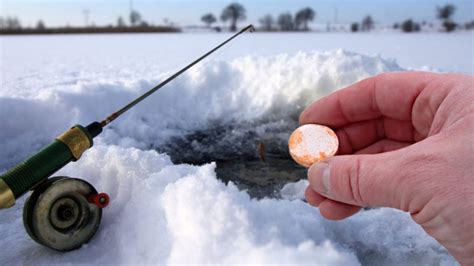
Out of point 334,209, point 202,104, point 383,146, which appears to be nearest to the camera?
point 334,209

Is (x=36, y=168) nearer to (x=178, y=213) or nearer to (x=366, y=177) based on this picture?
(x=178, y=213)

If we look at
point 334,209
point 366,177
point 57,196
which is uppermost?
point 366,177

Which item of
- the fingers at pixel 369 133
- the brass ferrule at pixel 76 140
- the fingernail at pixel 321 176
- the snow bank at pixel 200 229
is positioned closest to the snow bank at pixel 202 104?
the snow bank at pixel 200 229

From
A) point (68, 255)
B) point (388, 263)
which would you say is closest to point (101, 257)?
point (68, 255)

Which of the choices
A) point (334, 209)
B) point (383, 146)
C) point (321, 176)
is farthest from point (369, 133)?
point (321, 176)

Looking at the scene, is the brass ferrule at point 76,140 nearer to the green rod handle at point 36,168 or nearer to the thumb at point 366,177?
the green rod handle at point 36,168
